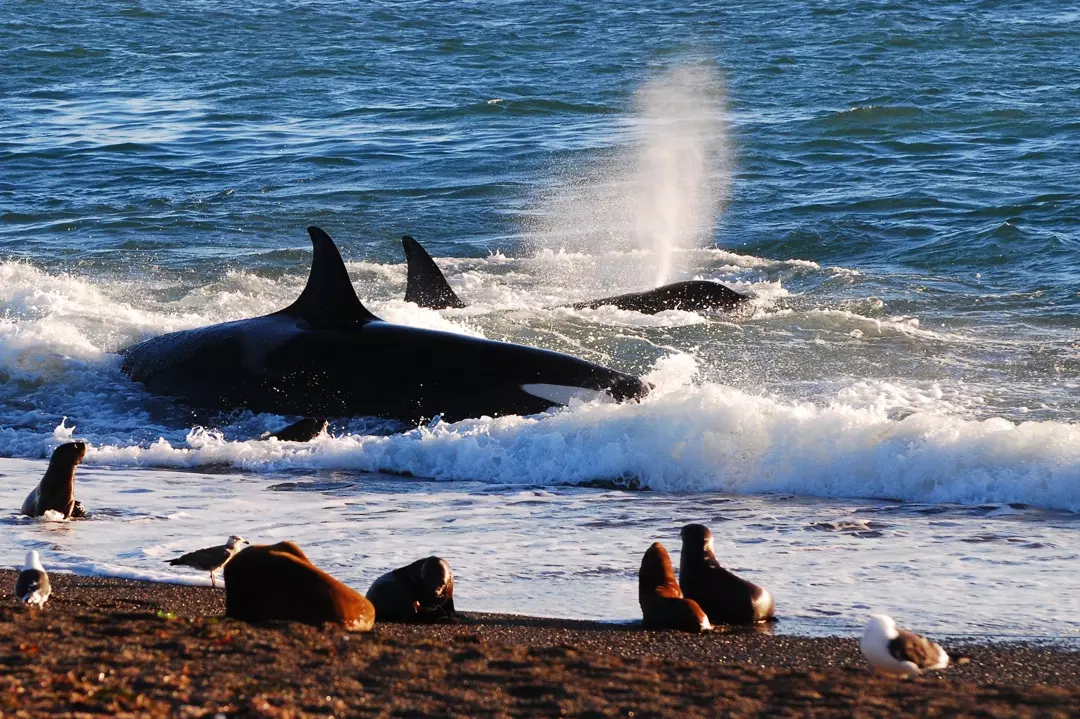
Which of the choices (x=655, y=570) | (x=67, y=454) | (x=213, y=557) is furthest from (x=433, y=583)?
(x=67, y=454)

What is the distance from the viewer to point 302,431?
11.5 meters

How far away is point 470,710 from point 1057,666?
8.65 ft

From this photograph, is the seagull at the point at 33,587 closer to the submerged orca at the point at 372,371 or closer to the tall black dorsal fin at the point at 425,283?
the submerged orca at the point at 372,371

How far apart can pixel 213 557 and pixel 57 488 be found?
75.2 inches

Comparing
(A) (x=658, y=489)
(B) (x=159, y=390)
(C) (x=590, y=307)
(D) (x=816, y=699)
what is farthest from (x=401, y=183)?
(D) (x=816, y=699)

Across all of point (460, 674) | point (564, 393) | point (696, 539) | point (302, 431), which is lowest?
point (460, 674)

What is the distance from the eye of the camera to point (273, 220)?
958 inches

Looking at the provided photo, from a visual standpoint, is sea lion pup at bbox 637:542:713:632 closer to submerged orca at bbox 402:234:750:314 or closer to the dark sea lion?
submerged orca at bbox 402:234:750:314

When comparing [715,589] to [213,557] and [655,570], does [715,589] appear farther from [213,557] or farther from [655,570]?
[213,557]

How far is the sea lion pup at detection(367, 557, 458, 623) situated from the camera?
646 centimetres

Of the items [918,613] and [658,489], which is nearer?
[918,613]

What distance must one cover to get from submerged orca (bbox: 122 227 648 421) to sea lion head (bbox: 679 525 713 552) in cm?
490

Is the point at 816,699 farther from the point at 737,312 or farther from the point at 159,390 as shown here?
the point at 737,312

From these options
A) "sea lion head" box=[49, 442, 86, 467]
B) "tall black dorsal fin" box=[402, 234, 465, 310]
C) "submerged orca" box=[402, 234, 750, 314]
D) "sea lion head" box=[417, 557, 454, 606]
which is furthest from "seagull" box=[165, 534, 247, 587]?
"submerged orca" box=[402, 234, 750, 314]
